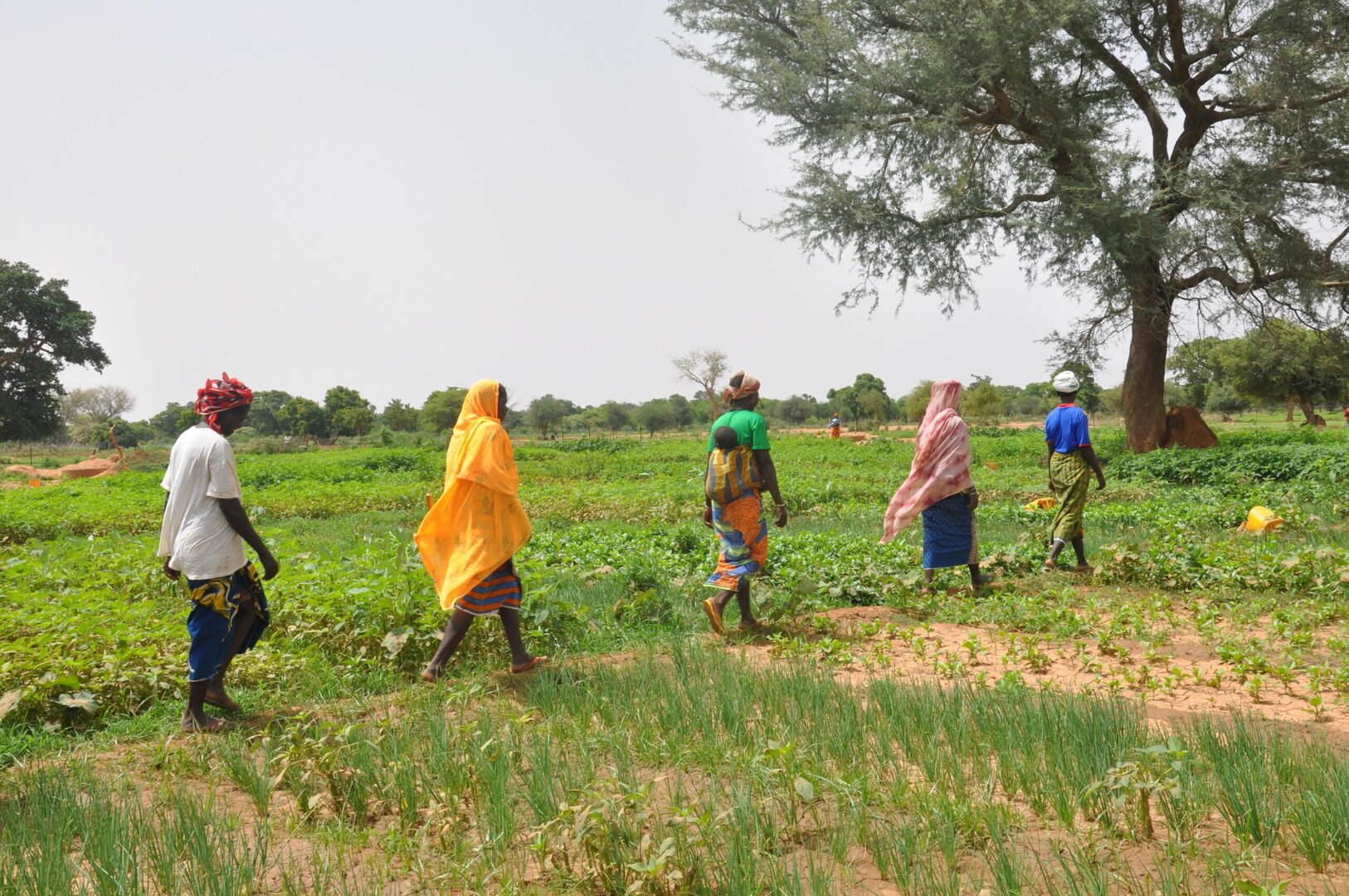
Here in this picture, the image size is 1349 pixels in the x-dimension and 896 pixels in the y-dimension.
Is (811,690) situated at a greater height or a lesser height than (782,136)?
lesser

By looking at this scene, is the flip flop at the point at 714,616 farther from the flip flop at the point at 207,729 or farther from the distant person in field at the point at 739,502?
the flip flop at the point at 207,729

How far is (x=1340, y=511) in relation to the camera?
10.1 m

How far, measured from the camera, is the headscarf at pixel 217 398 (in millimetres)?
4629

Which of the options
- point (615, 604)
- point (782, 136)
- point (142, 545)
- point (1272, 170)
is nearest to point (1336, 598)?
point (615, 604)

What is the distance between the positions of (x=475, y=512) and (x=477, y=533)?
0.13 metres

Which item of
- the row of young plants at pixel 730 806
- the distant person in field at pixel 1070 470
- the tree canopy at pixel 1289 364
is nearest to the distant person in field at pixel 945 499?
the distant person in field at pixel 1070 470

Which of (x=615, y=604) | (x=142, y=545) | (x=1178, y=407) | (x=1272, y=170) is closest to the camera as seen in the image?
(x=615, y=604)

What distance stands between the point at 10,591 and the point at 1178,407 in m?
21.0

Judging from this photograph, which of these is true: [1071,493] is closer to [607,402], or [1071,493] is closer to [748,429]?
[748,429]

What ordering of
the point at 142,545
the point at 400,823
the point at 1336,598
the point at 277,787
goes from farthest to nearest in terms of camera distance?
1. the point at 142,545
2. the point at 1336,598
3. the point at 277,787
4. the point at 400,823

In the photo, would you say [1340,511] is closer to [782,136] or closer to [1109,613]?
[1109,613]

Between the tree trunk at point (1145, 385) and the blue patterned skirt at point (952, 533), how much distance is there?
13484mm

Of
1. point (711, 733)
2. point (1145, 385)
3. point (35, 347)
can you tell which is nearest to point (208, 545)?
point (711, 733)

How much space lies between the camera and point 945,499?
24.7ft
